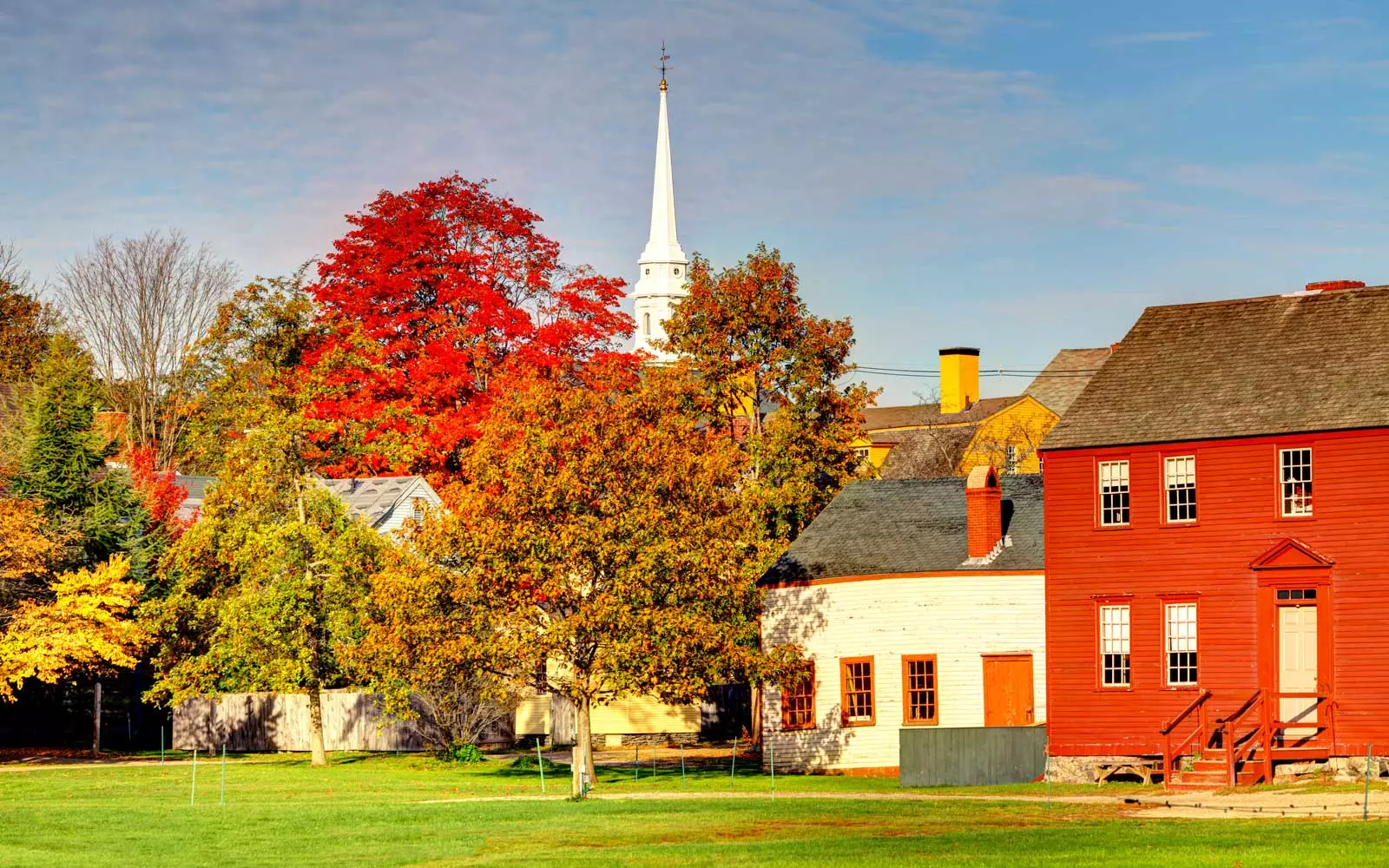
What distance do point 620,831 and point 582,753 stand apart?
9229 millimetres

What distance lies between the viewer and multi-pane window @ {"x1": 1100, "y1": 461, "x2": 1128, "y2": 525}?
Result: 4403cm

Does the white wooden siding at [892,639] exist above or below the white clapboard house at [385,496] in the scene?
below

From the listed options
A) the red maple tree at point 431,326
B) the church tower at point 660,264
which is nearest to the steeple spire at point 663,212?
the church tower at point 660,264

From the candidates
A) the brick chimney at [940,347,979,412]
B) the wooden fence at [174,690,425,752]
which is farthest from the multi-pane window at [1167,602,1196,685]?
the brick chimney at [940,347,979,412]

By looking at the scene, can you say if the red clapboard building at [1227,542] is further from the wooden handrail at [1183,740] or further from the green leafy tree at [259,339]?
the green leafy tree at [259,339]

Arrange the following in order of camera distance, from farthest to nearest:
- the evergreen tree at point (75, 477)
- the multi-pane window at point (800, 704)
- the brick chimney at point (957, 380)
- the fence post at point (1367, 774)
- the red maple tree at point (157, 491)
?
the brick chimney at point (957, 380)
the red maple tree at point (157, 491)
the evergreen tree at point (75, 477)
the multi-pane window at point (800, 704)
the fence post at point (1367, 774)

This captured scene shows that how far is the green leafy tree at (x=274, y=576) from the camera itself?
50.4m

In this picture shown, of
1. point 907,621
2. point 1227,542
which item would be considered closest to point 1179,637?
point 1227,542

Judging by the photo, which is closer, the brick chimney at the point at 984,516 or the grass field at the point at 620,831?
the grass field at the point at 620,831

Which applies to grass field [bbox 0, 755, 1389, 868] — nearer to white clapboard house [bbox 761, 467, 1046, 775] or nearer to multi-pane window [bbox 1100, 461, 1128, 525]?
white clapboard house [bbox 761, 467, 1046, 775]

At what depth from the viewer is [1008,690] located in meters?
46.0

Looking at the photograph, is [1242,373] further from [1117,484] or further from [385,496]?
[385,496]

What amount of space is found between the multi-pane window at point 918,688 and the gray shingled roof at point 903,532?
7.16 feet

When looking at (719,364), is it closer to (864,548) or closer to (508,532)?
Answer: (864,548)
